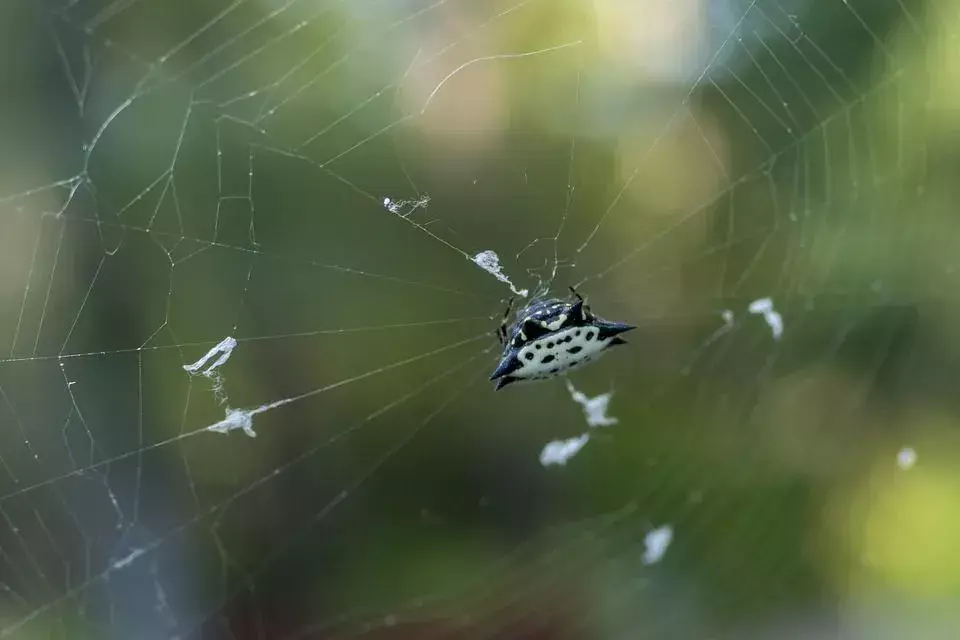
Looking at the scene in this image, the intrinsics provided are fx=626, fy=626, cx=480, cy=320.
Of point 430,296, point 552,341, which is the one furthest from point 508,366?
point 430,296

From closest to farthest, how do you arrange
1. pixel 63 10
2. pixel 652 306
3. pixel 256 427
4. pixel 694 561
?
1. pixel 63 10
2. pixel 256 427
3. pixel 652 306
4. pixel 694 561

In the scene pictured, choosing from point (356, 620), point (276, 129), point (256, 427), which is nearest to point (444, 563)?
point (356, 620)

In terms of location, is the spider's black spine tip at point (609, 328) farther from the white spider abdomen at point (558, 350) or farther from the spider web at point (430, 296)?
the spider web at point (430, 296)

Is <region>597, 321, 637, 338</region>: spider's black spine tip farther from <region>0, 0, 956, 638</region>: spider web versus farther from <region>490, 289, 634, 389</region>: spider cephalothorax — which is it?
<region>0, 0, 956, 638</region>: spider web

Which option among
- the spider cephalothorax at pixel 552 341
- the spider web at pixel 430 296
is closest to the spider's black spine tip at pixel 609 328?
the spider cephalothorax at pixel 552 341

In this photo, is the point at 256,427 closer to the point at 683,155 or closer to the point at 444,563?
the point at 444,563

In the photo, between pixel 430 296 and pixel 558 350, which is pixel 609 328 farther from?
pixel 430 296
